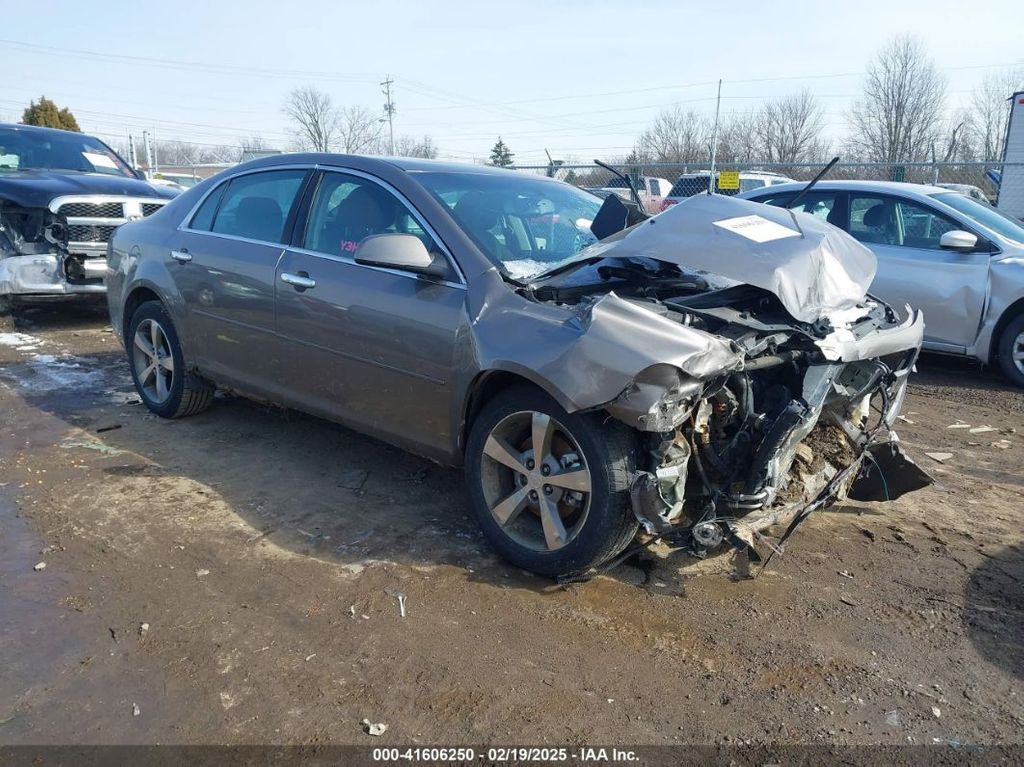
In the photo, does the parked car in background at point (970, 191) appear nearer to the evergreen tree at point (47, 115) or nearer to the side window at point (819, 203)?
the side window at point (819, 203)

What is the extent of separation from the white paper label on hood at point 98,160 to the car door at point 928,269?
28.7 ft

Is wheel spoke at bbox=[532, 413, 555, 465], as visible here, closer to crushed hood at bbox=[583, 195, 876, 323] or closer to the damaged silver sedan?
the damaged silver sedan

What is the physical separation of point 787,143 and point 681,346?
4706cm

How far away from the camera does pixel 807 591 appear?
338 cm

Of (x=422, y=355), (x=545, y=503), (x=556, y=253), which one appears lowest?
(x=545, y=503)

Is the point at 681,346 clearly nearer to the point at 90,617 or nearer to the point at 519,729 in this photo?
the point at 519,729

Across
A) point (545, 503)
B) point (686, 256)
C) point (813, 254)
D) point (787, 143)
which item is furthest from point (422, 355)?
point (787, 143)

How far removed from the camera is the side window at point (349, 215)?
4023 millimetres

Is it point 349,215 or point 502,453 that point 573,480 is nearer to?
point 502,453

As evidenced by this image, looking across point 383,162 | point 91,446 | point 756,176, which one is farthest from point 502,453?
point 756,176

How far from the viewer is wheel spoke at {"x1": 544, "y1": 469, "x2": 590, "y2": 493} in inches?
124

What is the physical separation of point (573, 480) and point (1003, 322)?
5323 millimetres

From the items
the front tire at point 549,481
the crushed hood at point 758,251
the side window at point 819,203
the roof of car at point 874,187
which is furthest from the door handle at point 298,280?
the roof of car at point 874,187

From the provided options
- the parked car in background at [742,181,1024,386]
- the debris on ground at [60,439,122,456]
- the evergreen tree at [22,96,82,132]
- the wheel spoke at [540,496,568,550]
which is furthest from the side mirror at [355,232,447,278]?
the evergreen tree at [22,96,82,132]
